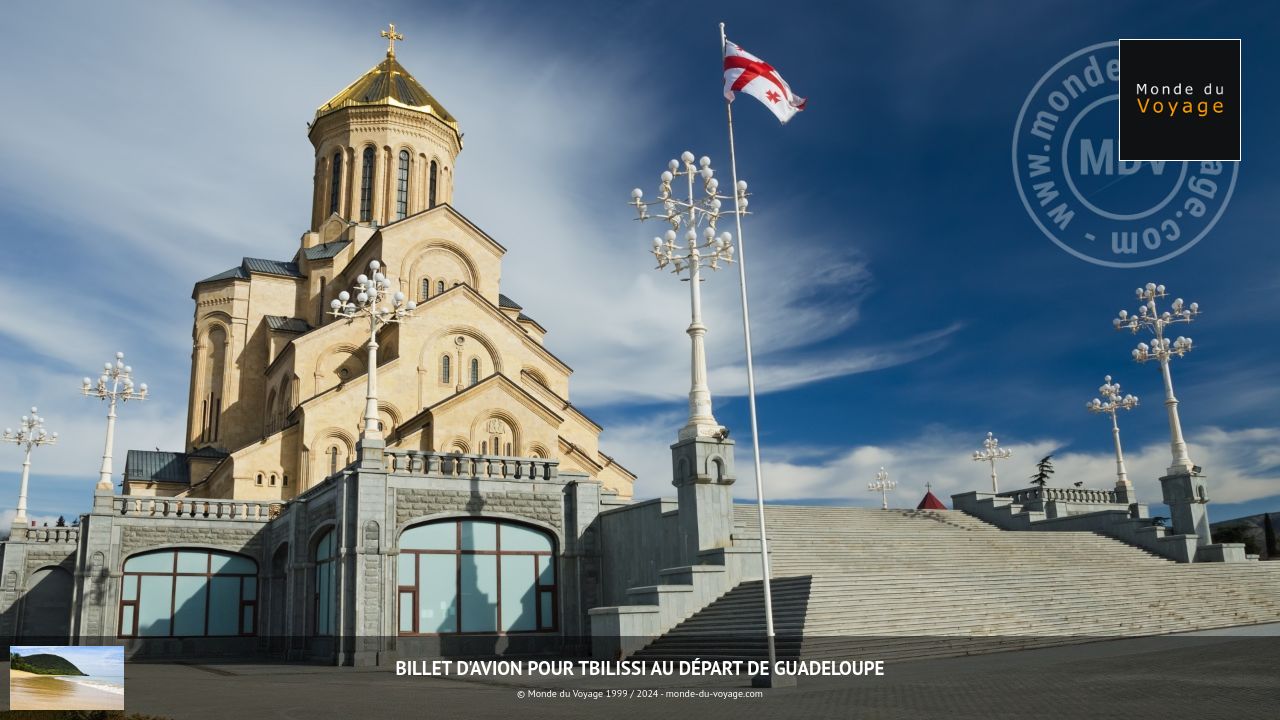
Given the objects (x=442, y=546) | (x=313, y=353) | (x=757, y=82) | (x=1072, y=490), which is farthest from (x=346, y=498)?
(x=1072, y=490)

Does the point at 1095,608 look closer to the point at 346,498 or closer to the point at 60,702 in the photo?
the point at 346,498

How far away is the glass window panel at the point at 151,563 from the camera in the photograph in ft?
97.8

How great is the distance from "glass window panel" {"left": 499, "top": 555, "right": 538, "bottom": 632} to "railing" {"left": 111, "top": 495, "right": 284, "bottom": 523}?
36.3ft

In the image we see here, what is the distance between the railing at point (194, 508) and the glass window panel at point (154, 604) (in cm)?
142

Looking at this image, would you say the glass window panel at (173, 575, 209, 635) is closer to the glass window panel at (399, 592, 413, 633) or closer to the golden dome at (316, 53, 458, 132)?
the glass window panel at (399, 592, 413, 633)

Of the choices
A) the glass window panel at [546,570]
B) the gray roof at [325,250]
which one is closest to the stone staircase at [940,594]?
the glass window panel at [546,570]

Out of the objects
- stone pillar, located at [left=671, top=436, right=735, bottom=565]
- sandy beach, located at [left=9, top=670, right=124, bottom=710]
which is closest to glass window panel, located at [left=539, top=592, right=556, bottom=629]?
stone pillar, located at [left=671, top=436, right=735, bottom=565]

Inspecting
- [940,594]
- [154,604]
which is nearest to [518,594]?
[940,594]

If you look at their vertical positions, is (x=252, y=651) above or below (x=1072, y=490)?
below

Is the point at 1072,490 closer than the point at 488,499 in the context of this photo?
No

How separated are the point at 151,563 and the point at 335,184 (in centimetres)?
2778

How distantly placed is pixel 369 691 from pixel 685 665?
5654mm

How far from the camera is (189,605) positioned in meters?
30.2

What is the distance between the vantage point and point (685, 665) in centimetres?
1703
